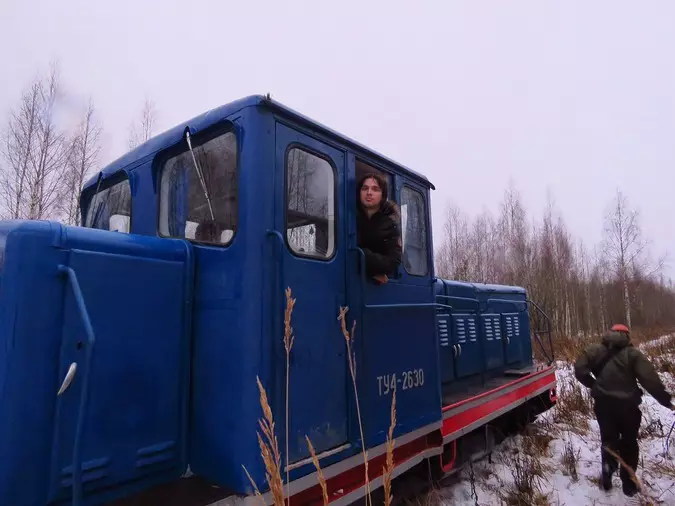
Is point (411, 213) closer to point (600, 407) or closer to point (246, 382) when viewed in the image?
point (246, 382)

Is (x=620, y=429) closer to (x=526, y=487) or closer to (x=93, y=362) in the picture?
(x=526, y=487)

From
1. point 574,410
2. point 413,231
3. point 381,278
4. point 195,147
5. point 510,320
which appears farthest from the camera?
point 574,410

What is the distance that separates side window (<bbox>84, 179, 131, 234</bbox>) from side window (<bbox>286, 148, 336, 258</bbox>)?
138 cm

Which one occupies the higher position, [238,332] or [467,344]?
[238,332]

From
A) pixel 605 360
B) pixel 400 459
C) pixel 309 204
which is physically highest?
pixel 309 204

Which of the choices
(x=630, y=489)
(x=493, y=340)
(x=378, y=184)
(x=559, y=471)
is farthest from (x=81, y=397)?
(x=493, y=340)

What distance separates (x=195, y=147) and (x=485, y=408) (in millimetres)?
3953

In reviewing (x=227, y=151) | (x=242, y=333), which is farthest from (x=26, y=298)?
(x=227, y=151)

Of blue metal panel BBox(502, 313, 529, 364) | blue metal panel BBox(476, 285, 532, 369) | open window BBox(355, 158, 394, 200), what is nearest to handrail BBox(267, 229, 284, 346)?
open window BBox(355, 158, 394, 200)

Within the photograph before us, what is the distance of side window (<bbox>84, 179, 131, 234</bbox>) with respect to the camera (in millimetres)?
3295

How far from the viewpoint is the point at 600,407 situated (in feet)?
15.7

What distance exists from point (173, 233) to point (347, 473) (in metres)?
1.91

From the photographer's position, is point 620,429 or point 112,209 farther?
point 620,429

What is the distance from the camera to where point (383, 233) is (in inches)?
125
